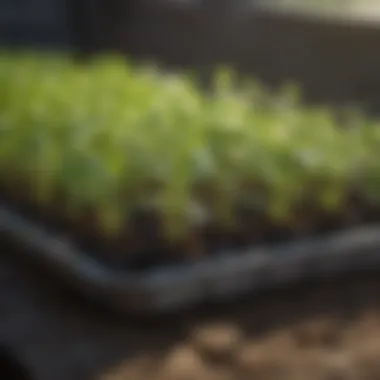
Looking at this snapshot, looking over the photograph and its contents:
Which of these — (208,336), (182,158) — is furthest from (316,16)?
(208,336)

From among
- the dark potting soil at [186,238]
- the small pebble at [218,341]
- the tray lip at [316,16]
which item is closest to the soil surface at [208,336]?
the small pebble at [218,341]

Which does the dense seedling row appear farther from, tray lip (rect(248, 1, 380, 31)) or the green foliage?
tray lip (rect(248, 1, 380, 31))

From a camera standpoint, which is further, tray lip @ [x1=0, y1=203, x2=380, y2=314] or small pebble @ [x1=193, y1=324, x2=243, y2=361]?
tray lip @ [x1=0, y1=203, x2=380, y2=314]

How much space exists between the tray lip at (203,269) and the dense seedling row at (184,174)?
0.05 metres

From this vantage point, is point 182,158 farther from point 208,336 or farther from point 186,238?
point 208,336

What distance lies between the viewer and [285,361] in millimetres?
1293

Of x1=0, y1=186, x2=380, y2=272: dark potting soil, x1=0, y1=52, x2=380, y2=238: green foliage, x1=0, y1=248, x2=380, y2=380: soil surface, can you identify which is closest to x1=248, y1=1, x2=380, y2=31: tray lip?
x1=0, y1=52, x2=380, y2=238: green foliage

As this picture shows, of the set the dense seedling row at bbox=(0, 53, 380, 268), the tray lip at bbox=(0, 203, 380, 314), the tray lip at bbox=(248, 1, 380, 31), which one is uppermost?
the tray lip at bbox=(248, 1, 380, 31)

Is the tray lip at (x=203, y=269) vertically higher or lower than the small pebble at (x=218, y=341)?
higher

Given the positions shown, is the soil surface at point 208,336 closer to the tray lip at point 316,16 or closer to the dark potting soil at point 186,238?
the dark potting soil at point 186,238

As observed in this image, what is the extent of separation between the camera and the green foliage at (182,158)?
1.69m

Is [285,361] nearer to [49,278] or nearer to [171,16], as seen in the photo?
[49,278]

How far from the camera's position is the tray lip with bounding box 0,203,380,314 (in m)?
1.52

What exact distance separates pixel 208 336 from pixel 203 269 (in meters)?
0.19
